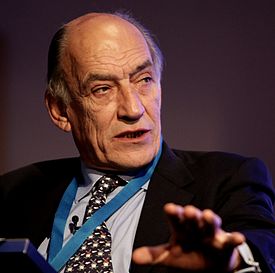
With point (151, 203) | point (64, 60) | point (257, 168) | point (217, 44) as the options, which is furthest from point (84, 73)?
point (217, 44)

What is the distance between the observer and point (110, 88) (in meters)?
1.79

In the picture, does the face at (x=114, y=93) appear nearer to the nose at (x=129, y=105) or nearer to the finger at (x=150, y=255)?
the nose at (x=129, y=105)

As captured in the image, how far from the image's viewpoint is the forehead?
1788 millimetres

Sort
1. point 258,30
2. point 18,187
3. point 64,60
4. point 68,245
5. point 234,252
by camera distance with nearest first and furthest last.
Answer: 1. point 234,252
2. point 68,245
3. point 64,60
4. point 18,187
5. point 258,30

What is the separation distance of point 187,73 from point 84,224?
3.32ft

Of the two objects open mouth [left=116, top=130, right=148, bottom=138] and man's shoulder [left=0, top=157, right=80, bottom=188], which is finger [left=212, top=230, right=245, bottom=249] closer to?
open mouth [left=116, top=130, right=148, bottom=138]

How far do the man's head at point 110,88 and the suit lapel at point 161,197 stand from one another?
0.21ft

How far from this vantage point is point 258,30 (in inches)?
94.6

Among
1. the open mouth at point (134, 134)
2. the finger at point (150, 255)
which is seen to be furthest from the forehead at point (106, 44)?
the finger at point (150, 255)

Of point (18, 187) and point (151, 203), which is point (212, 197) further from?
point (18, 187)

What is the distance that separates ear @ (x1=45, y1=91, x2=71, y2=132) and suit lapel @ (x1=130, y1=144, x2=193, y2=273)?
1.11 ft

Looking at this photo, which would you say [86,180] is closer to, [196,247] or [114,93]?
[114,93]

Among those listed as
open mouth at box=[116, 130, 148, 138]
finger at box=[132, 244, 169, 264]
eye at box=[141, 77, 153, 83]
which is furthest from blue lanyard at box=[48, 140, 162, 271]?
finger at box=[132, 244, 169, 264]

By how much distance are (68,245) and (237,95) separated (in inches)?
42.2
